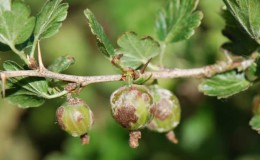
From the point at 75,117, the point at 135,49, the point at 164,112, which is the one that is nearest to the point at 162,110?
the point at 164,112

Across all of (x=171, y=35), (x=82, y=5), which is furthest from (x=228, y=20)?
(x=82, y=5)

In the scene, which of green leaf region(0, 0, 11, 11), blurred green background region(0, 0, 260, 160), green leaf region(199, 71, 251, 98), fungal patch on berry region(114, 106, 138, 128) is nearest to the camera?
fungal patch on berry region(114, 106, 138, 128)

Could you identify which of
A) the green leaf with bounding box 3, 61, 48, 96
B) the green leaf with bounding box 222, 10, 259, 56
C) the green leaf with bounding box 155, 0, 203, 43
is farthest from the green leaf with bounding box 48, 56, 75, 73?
the green leaf with bounding box 222, 10, 259, 56

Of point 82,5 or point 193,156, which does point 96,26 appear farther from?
point 82,5

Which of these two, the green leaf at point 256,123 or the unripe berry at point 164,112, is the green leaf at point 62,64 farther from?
the green leaf at point 256,123

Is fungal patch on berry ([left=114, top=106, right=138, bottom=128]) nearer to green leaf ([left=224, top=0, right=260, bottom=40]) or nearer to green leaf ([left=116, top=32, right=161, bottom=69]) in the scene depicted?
green leaf ([left=116, top=32, right=161, bottom=69])

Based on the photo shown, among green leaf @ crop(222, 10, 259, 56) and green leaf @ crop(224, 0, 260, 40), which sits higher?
green leaf @ crop(224, 0, 260, 40)
